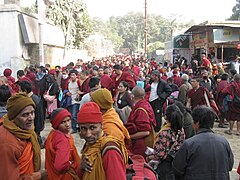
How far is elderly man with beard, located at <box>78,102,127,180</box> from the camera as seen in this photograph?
2.12 m

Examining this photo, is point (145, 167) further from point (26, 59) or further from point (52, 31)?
point (52, 31)

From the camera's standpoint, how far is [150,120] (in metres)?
4.17

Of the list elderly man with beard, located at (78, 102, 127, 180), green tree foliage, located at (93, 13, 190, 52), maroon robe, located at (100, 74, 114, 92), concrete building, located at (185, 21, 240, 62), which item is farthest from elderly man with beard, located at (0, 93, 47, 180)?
green tree foliage, located at (93, 13, 190, 52)

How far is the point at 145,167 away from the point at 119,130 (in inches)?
17.0

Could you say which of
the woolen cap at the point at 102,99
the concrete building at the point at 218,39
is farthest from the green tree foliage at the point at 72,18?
the woolen cap at the point at 102,99

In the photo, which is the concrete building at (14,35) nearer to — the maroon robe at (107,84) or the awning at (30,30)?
the awning at (30,30)

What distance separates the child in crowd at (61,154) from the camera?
2855 millimetres

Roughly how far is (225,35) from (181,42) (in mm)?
6981

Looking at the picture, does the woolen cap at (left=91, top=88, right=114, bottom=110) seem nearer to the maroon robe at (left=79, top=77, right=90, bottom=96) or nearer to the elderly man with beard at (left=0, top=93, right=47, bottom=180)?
the elderly man with beard at (left=0, top=93, right=47, bottom=180)

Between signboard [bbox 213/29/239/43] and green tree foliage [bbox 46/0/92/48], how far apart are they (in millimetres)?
14041

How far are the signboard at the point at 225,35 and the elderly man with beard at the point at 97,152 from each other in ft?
51.0

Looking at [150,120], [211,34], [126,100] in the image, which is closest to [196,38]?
[211,34]

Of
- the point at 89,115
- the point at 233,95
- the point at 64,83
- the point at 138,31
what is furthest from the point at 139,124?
the point at 138,31

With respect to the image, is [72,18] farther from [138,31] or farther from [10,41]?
[138,31]
